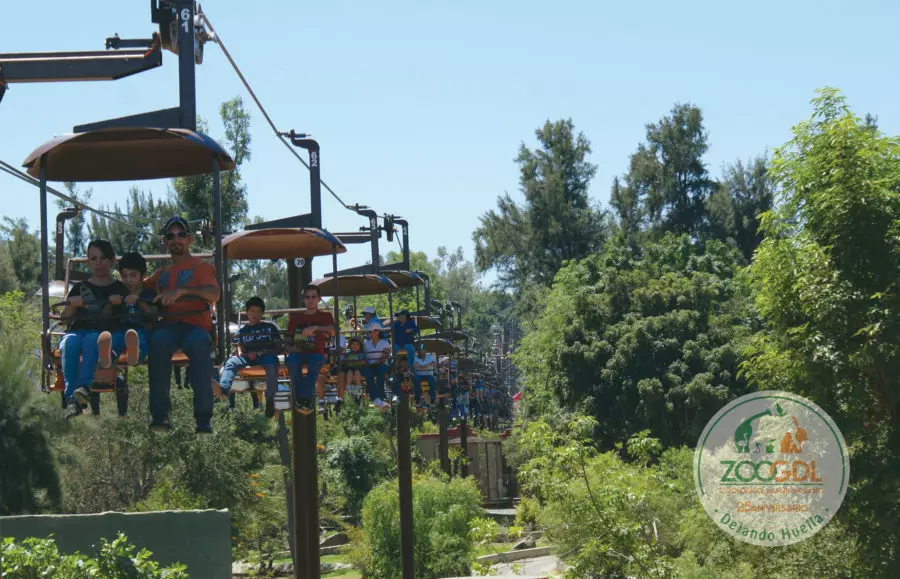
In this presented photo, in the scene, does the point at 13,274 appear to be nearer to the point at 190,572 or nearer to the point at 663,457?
the point at 663,457

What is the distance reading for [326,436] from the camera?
47281 mm

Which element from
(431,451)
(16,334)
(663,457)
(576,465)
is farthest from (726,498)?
(431,451)

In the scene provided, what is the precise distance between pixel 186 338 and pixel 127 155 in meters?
1.98

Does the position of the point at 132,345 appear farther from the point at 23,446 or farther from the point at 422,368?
the point at 23,446

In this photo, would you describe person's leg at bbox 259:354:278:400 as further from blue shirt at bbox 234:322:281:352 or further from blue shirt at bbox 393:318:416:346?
blue shirt at bbox 393:318:416:346

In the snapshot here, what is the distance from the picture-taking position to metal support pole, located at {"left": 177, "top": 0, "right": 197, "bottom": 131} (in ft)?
28.1

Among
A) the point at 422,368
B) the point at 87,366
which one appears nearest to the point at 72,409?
the point at 87,366

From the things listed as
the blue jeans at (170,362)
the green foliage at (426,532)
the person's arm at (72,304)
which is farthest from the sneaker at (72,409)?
the green foliage at (426,532)

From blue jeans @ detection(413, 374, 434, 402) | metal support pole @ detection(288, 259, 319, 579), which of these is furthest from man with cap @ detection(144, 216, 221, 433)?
blue jeans @ detection(413, 374, 434, 402)

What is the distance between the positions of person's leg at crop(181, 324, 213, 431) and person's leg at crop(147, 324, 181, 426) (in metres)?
0.10

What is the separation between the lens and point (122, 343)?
8.55 meters

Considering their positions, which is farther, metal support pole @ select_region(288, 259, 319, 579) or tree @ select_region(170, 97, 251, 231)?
tree @ select_region(170, 97, 251, 231)

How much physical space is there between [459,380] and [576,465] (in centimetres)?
1616

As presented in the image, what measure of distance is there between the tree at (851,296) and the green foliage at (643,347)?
1978 cm
